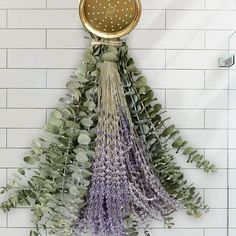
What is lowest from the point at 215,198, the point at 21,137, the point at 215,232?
the point at 215,232

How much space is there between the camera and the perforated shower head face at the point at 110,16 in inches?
61.1

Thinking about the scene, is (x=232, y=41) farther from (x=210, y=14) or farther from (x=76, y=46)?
(x=76, y=46)

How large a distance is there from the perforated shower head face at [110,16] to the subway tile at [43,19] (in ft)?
0.34

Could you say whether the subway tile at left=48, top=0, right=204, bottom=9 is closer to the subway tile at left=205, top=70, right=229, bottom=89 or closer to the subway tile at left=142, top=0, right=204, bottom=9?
the subway tile at left=142, top=0, right=204, bottom=9

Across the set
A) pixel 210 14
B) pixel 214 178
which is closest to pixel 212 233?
pixel 214 178

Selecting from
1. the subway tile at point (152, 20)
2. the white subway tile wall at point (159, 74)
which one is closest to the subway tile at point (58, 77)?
the white subway tile wall at point (159, 74)

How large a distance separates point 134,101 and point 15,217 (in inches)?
24.8

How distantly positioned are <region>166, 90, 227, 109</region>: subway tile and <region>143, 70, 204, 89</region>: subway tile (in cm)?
2

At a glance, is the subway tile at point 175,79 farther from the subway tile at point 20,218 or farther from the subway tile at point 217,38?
the subway tile at point 20,218

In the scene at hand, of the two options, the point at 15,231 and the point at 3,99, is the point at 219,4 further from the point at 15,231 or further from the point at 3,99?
the point at 15,231

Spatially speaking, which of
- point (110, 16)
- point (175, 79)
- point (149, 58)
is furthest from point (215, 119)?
point (110, 16)

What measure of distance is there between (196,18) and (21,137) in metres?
0.81

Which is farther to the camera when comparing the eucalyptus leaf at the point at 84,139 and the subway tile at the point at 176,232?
the subway tile at the point at 176,232

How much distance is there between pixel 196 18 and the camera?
1671 millimetres
